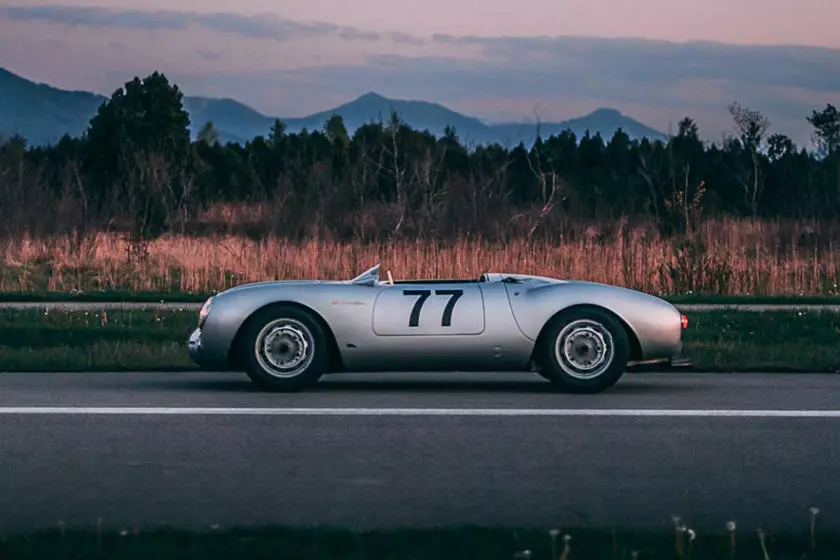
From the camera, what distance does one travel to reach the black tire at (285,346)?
35.5 feet

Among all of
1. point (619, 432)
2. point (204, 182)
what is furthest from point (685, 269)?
point (204, 182)

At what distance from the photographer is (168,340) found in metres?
15.6

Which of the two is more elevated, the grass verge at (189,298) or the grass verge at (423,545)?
the grass verge at (189,298)

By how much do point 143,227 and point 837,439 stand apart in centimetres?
2151

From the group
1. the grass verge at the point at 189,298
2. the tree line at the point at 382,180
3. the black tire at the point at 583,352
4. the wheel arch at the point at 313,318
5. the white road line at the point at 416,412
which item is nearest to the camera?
the white road line at the point at 416,412

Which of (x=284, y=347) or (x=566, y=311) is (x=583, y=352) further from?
(x=284, y=347)

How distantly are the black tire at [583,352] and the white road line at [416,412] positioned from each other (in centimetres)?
79

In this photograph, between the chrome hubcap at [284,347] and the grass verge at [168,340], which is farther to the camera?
the grass verge at [168,340]

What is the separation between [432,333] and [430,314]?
0.15m

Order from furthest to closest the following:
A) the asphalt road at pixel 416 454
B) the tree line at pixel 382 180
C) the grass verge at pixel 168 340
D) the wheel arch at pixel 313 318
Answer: the tree line at pixel 382 180 → the grass verge at pixel 168 340 → the wheel arch at pixel 313 318 → the asphalt road at pixel 416 454

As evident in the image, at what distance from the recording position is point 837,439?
28.3ft

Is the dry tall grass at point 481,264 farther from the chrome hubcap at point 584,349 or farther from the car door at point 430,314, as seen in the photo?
the chrome hubcap at point 584,349

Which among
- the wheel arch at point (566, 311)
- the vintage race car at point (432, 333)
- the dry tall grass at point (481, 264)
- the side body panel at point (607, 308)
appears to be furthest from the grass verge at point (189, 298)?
the vintage race car at point (432, 333)

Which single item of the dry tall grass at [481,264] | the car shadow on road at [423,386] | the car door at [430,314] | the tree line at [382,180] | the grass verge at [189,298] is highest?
the tree line at [382,180]
